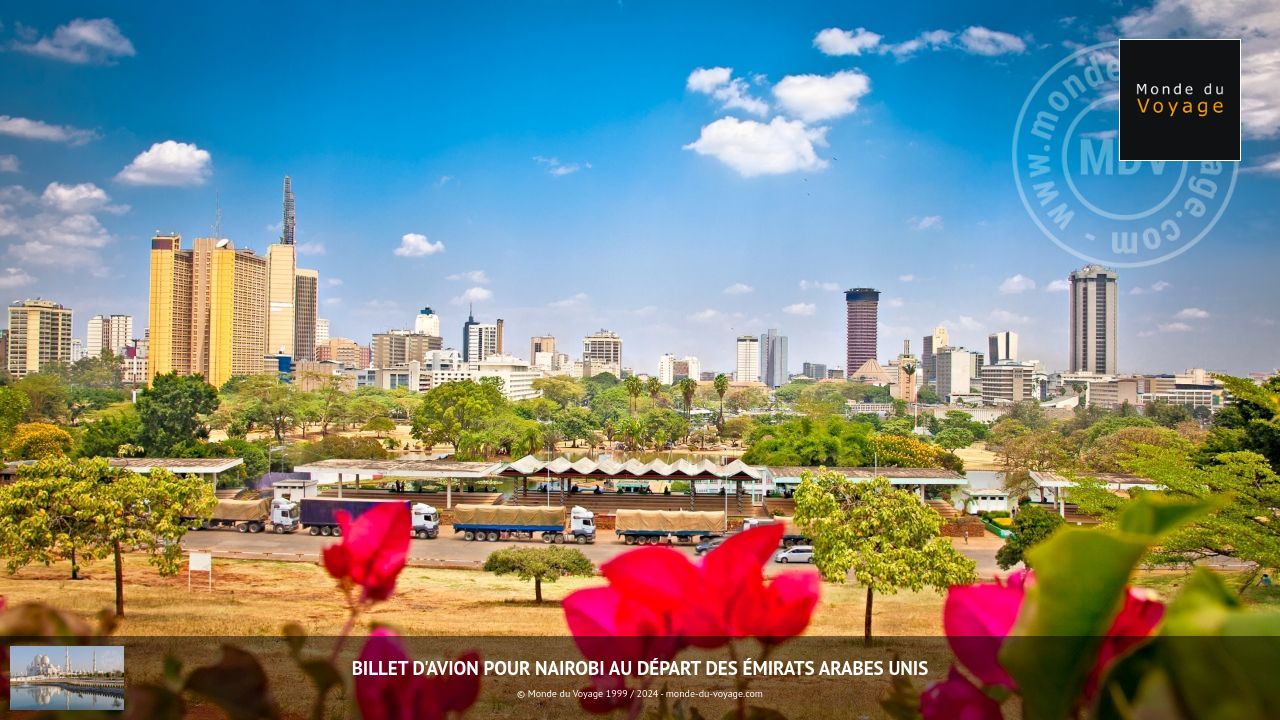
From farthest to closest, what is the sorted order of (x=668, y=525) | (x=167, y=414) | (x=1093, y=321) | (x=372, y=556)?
(x=1093, y=321) < (x=167, y=414) < (x=668, y=525) < (x=372, y=556)

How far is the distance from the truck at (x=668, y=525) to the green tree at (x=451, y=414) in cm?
1643

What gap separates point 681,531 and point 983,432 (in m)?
42.5

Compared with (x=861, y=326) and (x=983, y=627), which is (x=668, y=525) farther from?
(x=861, y=326)

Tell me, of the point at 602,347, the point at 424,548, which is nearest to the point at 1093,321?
the point at 602,347

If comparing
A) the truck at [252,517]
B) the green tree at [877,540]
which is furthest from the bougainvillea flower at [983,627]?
the truck at [252,517]

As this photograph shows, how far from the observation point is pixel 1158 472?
8570 millimetres

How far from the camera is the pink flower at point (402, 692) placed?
2.03 ft

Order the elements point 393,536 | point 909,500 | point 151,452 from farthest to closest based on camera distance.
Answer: point 151,452
point 909,500
point 393,536

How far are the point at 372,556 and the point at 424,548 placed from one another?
19.1 m

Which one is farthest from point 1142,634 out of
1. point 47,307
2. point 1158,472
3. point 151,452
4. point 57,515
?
point 47,307

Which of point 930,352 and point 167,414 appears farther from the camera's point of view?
point 930,352

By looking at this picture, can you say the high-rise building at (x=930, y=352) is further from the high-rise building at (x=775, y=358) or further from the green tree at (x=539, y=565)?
the green tree at (x=539, y=565)

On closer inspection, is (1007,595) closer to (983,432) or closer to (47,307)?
(983,432)

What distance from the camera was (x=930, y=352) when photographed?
136 metres
